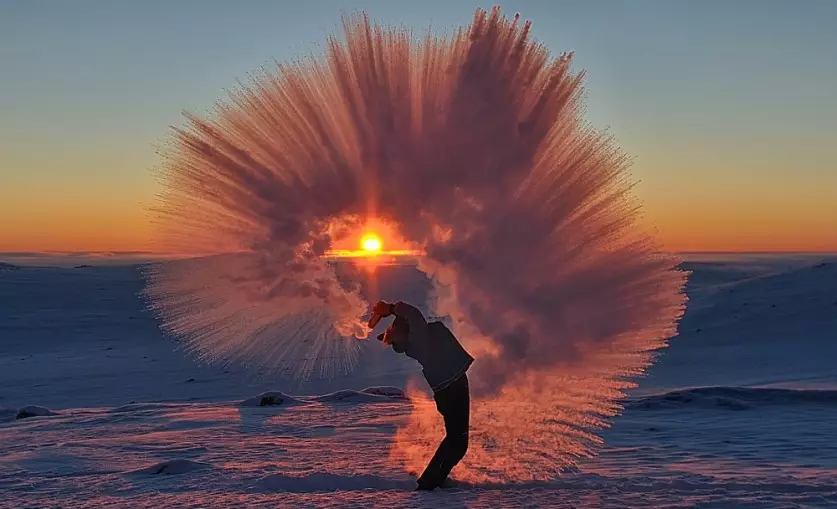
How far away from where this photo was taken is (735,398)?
14.5m

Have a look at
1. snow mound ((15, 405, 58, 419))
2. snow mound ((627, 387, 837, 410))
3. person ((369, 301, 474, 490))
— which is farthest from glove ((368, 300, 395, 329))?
snow mound ((15, 405, 58, 419))

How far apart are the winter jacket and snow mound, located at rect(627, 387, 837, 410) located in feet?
21.8

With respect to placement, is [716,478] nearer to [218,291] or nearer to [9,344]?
[218,291]

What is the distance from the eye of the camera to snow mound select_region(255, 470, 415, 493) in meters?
8.38

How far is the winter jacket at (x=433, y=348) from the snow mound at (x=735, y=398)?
6657 millimetres

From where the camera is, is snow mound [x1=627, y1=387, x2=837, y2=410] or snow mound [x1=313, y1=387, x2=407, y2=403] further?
snow mound [x1=313, y1=387, x2=407, y2=403]

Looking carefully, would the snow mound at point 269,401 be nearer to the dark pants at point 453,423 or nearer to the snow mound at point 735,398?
the snow mound at point 735,398

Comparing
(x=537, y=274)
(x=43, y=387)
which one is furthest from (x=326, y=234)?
(x=43, y=387)

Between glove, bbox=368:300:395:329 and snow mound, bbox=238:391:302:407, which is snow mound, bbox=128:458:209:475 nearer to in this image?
glove, bbox=368:300:395:329

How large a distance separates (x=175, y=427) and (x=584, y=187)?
7161 mm

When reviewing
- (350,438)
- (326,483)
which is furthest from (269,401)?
(326,483)

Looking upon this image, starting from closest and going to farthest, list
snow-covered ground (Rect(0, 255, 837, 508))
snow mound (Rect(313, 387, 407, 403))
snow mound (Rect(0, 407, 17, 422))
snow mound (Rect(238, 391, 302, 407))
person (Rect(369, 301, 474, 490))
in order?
snow-covered ground (Rect(0, 255, 837, 508))
person (Rect(369, 301, 474, 490))
snow mound (Rect(0, 407, 17, 422))
snow mound (Rect(238, 391, 302, 407))
snow mound (Rect(313, 387, 407, 403))

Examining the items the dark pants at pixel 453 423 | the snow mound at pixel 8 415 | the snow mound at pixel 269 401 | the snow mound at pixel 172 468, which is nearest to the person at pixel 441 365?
the dark pants at pixel 453 423

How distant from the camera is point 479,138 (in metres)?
9.14
